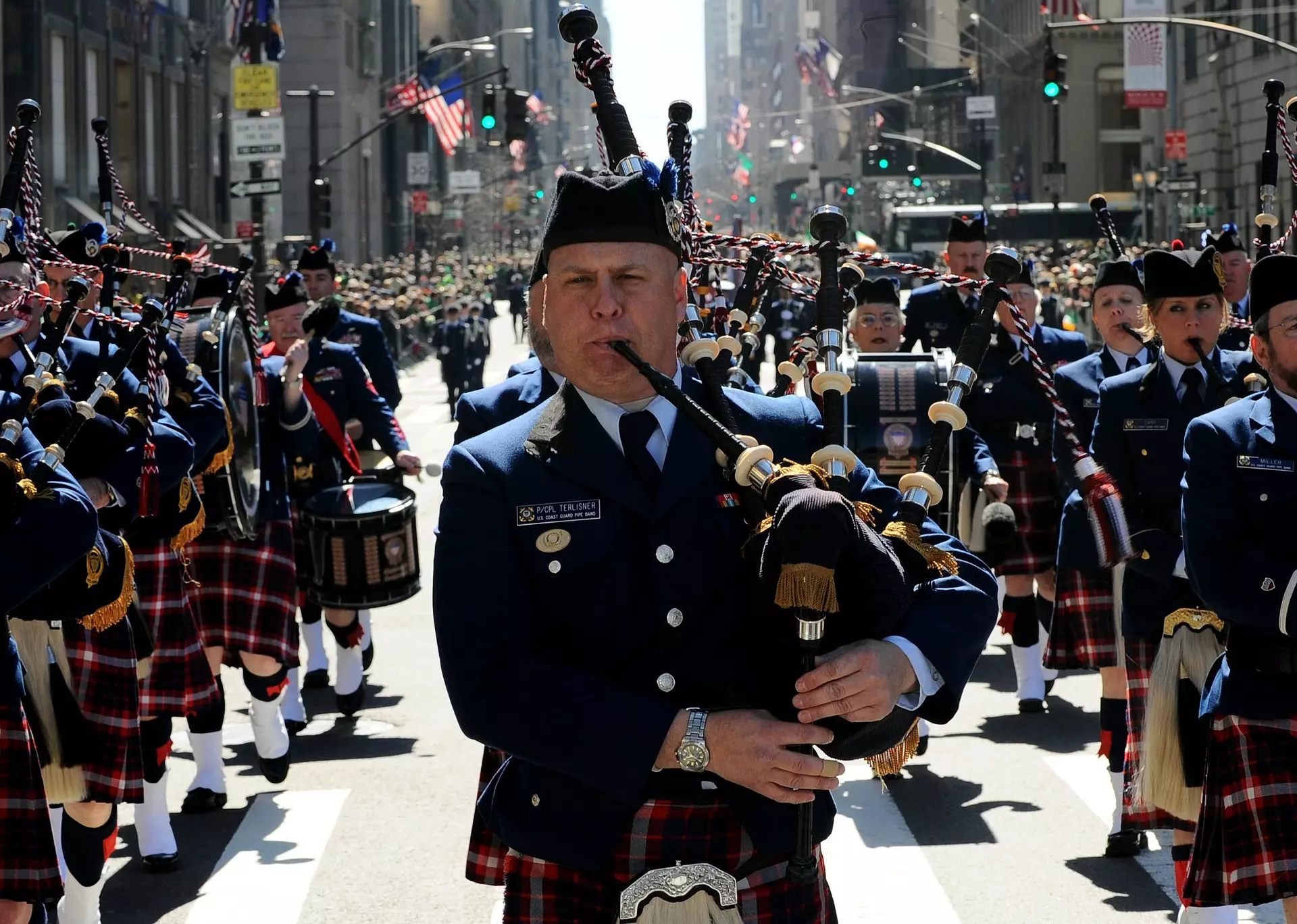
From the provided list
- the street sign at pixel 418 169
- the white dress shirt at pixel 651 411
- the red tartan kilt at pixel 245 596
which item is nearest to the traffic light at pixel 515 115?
the red tartan kilt at pixel 245 596

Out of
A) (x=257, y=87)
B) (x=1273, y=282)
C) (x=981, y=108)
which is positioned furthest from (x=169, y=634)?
(x=981, y=108)

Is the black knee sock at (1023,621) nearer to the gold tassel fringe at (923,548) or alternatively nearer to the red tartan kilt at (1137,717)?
the red tartan kilt at (1137,717)

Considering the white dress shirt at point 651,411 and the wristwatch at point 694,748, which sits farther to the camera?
the white dress shirt at point 651,411

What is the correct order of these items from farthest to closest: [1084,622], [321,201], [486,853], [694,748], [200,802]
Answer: [321,201], [200,802], [1084,622], [486,853], [694,748]

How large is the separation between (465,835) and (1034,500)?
375 centimetres

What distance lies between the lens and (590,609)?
119 inches

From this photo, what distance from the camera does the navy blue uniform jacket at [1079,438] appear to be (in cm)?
671

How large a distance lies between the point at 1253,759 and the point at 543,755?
2358 millimetres

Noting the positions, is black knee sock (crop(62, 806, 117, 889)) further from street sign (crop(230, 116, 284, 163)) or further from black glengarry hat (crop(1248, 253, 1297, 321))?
street sign (crop(230, 116, 284, 163))

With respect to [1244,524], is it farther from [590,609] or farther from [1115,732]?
[1115,732]

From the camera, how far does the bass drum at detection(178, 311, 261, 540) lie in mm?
7527

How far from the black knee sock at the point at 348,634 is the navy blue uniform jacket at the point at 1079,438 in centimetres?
369

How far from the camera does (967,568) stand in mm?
3010

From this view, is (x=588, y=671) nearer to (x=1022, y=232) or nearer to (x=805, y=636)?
(x=805, y=636)
